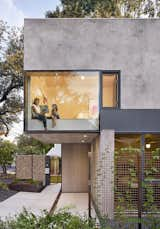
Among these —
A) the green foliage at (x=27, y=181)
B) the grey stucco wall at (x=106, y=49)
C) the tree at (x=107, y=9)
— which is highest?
the tree at (x=107, y=9)

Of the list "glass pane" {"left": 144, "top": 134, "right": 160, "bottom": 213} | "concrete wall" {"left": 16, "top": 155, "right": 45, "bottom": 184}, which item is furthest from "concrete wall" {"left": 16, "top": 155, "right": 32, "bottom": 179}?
"glass pane" {"left": 144, "top": 134, "right": 160, "bottom": 213}

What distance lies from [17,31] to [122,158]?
1362 cm

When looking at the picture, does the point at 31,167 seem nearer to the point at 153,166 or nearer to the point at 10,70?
the point at 10,70

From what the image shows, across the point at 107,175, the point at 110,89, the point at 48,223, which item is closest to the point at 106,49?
the point at 110,89

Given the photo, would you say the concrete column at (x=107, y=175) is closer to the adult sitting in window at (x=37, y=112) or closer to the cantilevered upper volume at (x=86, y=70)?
the cantilevered upper volume at (x=86, y=70)

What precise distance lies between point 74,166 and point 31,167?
13.0ft

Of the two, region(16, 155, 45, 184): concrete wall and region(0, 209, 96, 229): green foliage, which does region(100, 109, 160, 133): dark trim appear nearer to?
region(0, 209, 96, 229): green foliage

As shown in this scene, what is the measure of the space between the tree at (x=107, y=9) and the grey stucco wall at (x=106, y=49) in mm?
14515

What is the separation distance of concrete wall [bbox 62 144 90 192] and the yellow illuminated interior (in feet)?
25.2

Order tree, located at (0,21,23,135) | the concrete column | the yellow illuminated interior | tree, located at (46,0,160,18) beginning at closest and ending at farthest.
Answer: the concrete column
the yellow illuminated interior
tree, located at (0,21,23,135)
tree, located at (46,0,160,18)

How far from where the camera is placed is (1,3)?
1739cm

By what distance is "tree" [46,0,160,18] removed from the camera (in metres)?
25.6

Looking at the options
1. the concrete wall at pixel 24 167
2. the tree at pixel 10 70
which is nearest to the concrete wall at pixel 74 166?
the concrete wall at pixel 24 167

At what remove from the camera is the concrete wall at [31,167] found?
2147 centimetres
